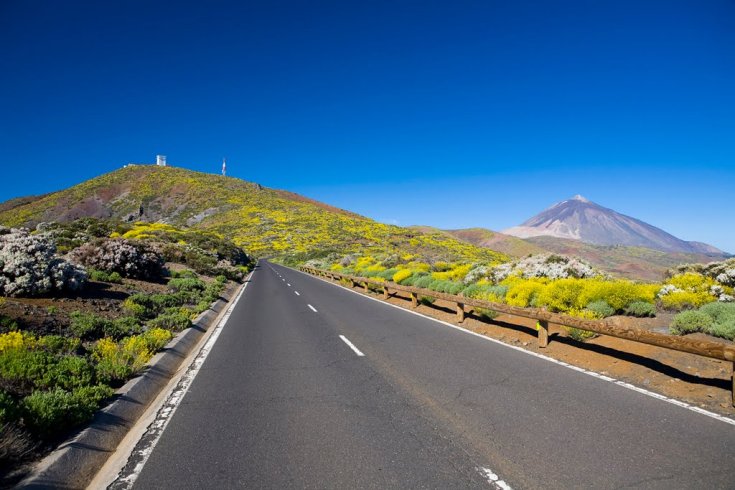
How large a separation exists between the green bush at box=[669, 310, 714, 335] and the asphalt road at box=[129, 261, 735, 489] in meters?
3.04

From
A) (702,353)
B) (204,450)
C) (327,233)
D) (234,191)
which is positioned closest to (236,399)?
(204,450)

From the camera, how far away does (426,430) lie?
4.45m

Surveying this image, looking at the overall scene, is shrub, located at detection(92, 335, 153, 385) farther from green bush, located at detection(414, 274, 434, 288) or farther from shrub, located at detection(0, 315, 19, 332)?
green bush, located at detection(414, 274, 434, 288)

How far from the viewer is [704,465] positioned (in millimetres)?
3590

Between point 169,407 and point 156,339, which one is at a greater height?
point 156,339

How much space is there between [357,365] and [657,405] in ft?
14.7

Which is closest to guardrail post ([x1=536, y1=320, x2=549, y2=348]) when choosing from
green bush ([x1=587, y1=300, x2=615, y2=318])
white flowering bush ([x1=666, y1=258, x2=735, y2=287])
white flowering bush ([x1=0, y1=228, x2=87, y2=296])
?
green bush ([x1=587, y1=300, x2=615, y2=318])

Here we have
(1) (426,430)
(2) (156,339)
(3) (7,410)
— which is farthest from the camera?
(2) (156,339)

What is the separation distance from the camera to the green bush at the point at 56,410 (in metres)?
4.08

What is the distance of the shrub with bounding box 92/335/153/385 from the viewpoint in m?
5.99

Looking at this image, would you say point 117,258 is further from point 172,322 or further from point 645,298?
point 645,298

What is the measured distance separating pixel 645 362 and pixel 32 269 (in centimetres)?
1383

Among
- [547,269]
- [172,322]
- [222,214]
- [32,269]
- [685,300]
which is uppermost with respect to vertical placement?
[222,214]

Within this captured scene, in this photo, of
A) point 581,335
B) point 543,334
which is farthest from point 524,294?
point 543,334
